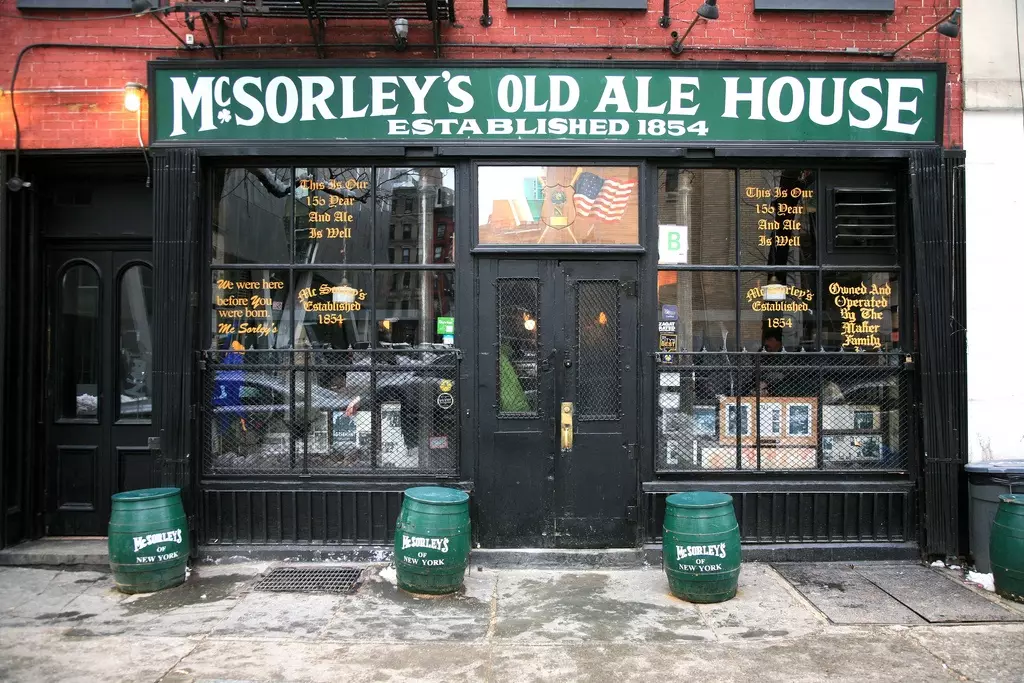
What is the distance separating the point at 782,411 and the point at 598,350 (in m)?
1.81

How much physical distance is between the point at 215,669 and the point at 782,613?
157 inches

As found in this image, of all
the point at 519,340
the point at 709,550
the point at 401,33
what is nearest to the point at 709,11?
the point at 401,33

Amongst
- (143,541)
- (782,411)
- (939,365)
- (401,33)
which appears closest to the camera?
(143,541)

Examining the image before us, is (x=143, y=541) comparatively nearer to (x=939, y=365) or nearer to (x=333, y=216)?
(x=333, y=216)

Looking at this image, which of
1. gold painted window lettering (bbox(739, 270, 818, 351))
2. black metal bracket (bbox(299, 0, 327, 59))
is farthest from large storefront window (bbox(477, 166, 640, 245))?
black metal bracket (bbox(299, 0, 327, 59))

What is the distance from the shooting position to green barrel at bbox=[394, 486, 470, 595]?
221 inches

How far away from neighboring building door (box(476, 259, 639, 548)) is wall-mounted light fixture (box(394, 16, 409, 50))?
2.08m

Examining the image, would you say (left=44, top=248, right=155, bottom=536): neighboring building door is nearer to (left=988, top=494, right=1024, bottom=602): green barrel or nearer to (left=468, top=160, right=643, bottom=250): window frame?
(left=468, top=160, right=643, bottom=250): window frame

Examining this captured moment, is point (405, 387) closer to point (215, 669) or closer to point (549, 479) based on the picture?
point (549, 479)

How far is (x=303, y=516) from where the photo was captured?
6.60 m

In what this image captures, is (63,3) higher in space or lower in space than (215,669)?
higher

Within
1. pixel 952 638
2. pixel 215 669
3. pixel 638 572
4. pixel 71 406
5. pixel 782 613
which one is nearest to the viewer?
pixel 215 669

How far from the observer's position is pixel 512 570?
643 centimetres

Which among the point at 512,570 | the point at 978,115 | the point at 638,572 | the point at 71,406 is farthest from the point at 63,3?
the point at 978,115
